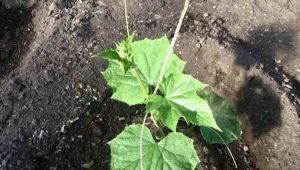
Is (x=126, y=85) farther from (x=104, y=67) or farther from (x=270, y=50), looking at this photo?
(x=270, y=50)

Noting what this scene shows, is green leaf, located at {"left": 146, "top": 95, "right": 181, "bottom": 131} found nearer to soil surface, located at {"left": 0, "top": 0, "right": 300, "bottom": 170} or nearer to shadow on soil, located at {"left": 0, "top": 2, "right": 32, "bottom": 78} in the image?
soil surface, located at {"left": 0, "top": 0, "right": 300, "bottom": 170}

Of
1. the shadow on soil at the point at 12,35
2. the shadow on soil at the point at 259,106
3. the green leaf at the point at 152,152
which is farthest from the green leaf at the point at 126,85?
the shadow on soil at the point at 12,35

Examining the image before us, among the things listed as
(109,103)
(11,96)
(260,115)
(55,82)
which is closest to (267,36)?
(260,115)

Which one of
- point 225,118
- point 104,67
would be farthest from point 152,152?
point 104,67

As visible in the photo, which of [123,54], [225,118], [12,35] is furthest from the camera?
[12,35]

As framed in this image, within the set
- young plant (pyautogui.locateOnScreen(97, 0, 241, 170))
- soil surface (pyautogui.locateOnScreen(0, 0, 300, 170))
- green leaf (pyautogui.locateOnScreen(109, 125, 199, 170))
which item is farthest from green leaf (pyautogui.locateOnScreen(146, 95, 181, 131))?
soil surface (pyautogui.locateOnScreen(0, 0, 300, 170))

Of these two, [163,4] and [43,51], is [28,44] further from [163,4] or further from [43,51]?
[163,4]
